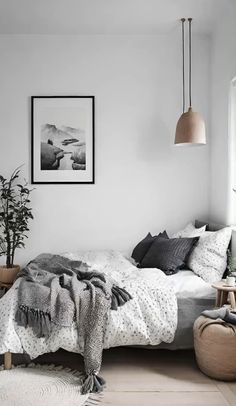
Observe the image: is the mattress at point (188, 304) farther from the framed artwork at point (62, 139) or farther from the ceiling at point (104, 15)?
the ceiling at point (104, 15)

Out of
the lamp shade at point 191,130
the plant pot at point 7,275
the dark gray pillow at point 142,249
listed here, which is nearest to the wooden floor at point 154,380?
the dark gray pillow at point 142,249

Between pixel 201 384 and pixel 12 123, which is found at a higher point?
pixel 12 123

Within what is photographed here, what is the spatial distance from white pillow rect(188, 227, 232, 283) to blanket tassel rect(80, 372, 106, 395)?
130 centimetres

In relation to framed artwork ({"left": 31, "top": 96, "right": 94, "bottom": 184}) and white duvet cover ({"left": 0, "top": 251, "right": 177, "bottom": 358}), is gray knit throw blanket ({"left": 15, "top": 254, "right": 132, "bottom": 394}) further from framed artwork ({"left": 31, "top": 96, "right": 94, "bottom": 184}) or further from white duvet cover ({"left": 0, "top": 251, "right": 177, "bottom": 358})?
framed artwork ({"left": 31, "top": 96, "right": 94, "bottom": 184})

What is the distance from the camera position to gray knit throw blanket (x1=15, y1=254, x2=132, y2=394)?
3.12 m

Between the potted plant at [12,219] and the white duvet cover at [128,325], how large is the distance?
1.52 meters

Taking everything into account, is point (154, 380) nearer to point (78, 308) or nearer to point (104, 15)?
point (78, 308)

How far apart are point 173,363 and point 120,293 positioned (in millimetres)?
700

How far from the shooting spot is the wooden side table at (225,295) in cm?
335

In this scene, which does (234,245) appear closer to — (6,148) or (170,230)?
(170,230)

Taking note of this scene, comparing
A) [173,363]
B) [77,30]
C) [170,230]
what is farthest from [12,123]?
[173,363]

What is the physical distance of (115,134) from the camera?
16.9 feet

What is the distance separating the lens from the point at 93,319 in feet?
10.4

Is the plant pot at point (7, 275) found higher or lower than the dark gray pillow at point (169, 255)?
lower
